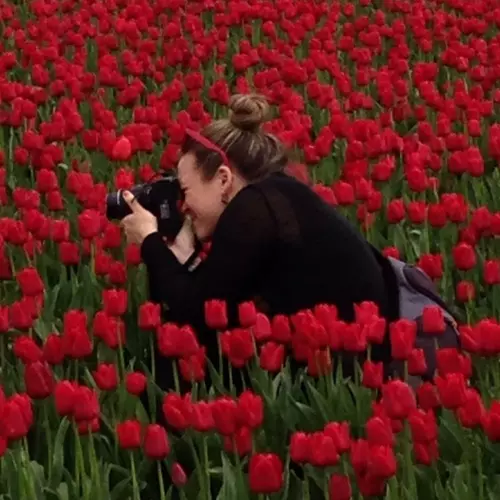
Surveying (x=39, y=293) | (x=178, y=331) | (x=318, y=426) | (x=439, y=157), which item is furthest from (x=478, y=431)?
(x=439, y=157)

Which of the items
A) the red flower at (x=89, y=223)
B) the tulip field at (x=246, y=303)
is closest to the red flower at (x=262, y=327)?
the tulip field at (x=246, y=303)

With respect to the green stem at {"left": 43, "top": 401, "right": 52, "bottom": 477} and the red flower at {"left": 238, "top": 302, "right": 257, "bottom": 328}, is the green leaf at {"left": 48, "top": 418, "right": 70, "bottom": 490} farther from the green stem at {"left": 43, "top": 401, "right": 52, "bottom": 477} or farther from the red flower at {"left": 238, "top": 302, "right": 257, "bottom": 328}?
the red flower at {"left": 238, "top": 302, "right": 257, "bottom": 328}

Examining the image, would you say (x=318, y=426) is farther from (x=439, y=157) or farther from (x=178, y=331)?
(x=439, y=157)

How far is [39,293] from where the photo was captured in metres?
3.10

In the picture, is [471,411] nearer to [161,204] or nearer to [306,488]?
[306,488]

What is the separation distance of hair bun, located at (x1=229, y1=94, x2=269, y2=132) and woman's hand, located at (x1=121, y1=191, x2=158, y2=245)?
340mm

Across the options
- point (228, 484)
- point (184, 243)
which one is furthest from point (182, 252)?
point (228, 484)

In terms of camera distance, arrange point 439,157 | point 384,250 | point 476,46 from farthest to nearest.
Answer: point 476,46 → point 439,157 → point 384,250

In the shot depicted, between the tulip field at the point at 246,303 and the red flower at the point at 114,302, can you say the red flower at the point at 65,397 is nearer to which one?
the tulip field at the point at 246,303

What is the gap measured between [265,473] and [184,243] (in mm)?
1368

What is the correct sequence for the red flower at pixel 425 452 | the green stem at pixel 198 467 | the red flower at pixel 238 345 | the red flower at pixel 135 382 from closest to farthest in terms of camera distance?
the red flower at pixel 425 452
the green stem at pixel 198 467
the red flower at pixel 135 382
the red flower at pixel 238 345

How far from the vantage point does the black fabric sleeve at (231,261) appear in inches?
114

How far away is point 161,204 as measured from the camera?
11.2ft

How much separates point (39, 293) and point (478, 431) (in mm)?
1197
